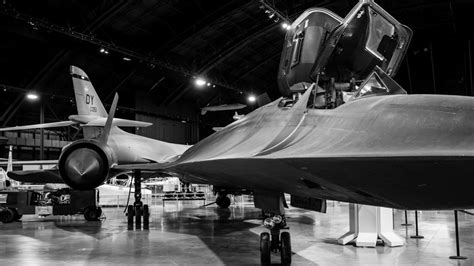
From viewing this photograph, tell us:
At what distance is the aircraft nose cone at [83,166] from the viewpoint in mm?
8977

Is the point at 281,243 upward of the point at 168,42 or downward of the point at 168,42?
downward

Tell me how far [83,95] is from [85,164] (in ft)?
17.0

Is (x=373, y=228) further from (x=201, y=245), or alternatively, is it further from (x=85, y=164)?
(x=85, y=164)

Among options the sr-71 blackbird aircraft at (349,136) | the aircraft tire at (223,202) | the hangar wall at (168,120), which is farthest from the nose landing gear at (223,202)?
the hangar wall at (168,120)

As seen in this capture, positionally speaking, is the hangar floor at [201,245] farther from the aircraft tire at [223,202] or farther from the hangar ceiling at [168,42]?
the hangar ceiling at [168,42]

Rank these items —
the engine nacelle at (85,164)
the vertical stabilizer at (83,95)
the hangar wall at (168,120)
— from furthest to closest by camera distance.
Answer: the hangar wall at (168,120) → the vertical stabilizer at (83,95) → the engine nacelle at (85,164)

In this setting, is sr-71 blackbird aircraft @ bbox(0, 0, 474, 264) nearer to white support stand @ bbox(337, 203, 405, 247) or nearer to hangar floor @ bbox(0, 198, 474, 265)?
hangar floor @ bbox(0, 198, 474, 265)

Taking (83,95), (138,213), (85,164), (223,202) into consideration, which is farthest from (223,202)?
(85,164)

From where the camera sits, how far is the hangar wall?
29562 mm

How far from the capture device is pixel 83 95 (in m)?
13.6

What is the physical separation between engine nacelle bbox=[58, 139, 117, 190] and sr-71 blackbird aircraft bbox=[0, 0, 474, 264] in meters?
4.59

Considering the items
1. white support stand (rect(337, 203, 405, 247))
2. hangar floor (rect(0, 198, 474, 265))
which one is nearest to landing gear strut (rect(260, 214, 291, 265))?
hangar floor (rect(0, 198, 474, 265))

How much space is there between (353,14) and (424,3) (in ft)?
62.5

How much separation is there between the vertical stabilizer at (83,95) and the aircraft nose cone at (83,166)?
4665 mm
